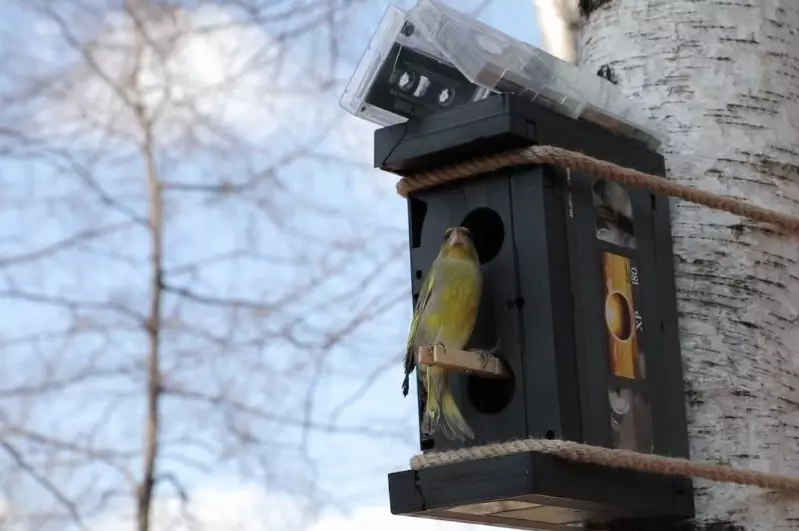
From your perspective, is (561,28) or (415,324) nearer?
(415,324)

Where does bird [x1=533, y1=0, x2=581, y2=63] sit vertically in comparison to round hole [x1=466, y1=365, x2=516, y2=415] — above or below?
Answer: above

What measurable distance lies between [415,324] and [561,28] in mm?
950

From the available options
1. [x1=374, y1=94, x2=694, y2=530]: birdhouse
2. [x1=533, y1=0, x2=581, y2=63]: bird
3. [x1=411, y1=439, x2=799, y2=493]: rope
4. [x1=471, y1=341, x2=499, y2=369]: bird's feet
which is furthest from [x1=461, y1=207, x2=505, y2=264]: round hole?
[x1=533, y1=0, x2=581, y2=63]: bird

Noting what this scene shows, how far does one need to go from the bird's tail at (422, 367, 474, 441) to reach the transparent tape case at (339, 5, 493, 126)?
0.32 metres

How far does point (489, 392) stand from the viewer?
1233 millimetres

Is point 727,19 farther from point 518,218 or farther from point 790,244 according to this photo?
point 518,218

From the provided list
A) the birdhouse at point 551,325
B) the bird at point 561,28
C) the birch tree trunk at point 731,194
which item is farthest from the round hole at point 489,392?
the bird at point 561,28

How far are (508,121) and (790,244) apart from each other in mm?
443

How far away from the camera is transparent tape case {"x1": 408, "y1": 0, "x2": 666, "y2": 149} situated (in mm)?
1244

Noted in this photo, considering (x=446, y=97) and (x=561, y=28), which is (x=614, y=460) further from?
(x=561, y=28)

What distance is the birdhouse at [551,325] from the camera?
1165 millimetres

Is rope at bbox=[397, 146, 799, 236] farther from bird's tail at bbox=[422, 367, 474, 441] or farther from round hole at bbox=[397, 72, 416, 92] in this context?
bird's tail at bbox=[422, 367, 474, 441]

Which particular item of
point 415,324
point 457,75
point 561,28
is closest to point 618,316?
point 415,324

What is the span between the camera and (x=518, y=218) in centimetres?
123
